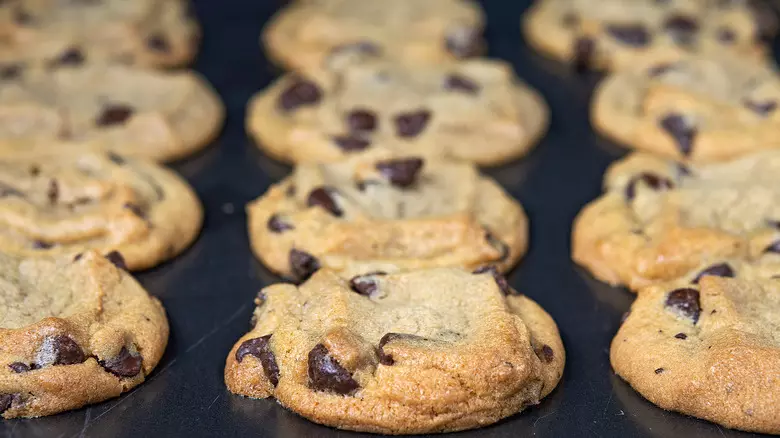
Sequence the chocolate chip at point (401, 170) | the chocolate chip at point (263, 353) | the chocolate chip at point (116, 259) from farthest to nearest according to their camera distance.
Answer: the chocolate chip at point (401, 170) → the chocolate chip at point (116, 259) → the chocolate chip at point (263, 353)

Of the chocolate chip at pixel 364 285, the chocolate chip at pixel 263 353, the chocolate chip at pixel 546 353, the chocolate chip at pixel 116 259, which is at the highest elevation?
the chocolate chip at pixel 364 285

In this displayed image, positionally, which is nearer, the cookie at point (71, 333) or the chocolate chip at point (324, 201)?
the cookie at point (71, 333)

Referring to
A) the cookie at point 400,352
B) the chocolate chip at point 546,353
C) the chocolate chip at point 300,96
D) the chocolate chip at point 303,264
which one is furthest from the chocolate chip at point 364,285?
the chocolate chip at point 300,96

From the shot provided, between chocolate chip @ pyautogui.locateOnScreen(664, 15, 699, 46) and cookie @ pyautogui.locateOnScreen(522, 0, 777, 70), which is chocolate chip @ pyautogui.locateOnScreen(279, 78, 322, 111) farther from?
chocolate chip @ pyautogui.locateOnScreen(664, 15, 699, 46)

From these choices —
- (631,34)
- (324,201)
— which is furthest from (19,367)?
(631,34)

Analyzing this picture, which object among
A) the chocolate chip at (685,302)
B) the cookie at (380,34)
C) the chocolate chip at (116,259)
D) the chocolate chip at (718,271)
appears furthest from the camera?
the cookie at (380,34)

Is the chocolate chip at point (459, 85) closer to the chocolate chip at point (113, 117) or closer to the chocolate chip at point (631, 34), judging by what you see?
the chocolate chip at point (631, 34)
